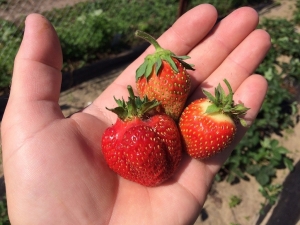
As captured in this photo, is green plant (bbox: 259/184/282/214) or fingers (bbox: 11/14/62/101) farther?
green plant (bbox: 259/184/282/214)

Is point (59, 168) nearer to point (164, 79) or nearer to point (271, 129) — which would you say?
point (164, 79)

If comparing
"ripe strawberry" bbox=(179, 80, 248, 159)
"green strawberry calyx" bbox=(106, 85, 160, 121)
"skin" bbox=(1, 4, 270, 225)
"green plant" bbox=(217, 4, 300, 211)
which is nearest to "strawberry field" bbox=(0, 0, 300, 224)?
"green plant" bbox=(217, 4, 300, 211)

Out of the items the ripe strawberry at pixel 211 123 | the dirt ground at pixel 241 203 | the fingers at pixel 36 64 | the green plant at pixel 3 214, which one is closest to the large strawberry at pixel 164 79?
the ripe strawberry at pixel 211 123

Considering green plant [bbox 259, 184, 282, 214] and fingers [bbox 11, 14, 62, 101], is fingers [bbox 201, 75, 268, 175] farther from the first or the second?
fingers [bbox 11, 14, 62, 101]

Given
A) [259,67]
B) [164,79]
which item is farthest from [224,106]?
[259,67]

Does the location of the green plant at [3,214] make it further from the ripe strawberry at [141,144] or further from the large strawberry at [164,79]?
the large strawberry at [164,79]

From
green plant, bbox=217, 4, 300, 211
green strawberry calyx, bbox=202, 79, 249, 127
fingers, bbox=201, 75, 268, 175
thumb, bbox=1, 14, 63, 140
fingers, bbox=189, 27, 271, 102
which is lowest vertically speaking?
green plant, bbox=217, 4, 300, 211

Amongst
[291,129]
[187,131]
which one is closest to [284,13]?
[291,129]
